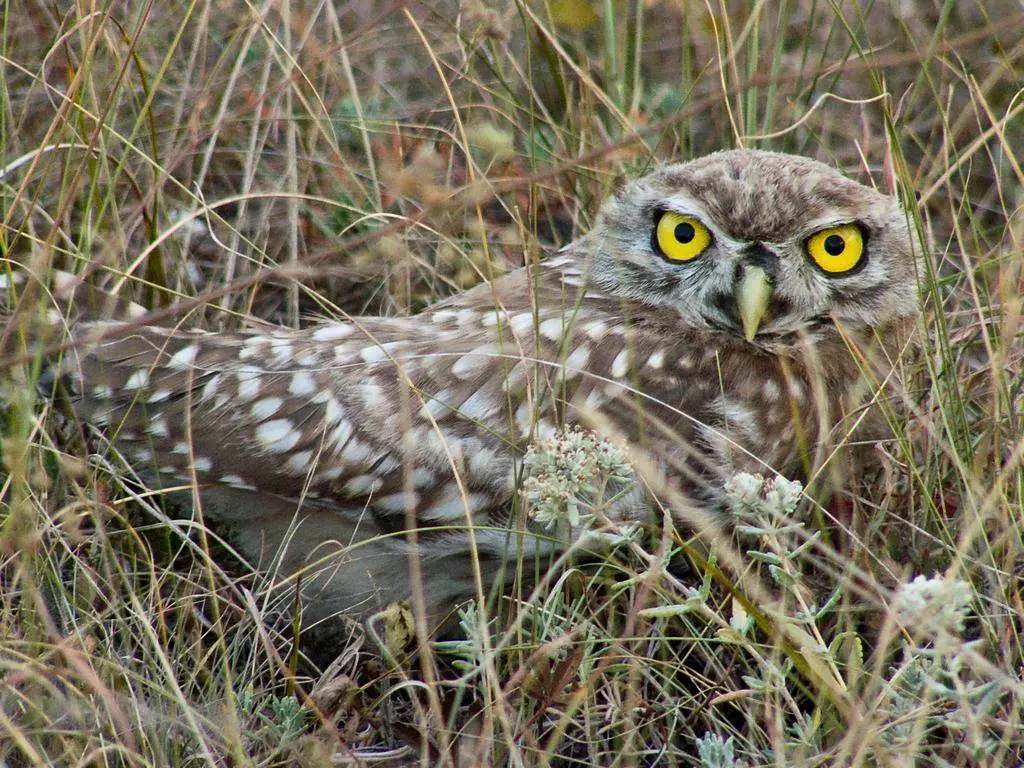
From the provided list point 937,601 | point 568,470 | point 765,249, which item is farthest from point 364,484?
point 937,601

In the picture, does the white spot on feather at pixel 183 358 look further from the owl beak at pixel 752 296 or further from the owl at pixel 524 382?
the owl beak at pixel 752 296

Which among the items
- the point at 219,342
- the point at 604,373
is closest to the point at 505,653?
the point at 604,373

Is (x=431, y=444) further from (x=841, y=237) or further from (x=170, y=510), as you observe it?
(x=841, y=237)

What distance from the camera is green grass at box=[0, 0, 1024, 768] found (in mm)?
1821

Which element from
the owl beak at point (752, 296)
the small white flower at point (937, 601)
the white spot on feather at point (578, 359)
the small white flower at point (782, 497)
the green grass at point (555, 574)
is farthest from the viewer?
the white spot on feather at point (578, 359)

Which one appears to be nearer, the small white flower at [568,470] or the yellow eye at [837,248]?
the small white flower at [568,470]

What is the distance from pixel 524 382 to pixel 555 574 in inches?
16.1

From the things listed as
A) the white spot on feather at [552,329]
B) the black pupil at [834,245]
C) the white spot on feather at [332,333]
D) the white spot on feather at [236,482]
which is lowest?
the white spot on feather at [236,482]

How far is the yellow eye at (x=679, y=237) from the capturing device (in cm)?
245

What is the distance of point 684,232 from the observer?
2.47 m

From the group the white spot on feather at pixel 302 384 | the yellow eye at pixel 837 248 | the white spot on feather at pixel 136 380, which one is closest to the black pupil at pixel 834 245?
the yellow eye at pixel 837 248

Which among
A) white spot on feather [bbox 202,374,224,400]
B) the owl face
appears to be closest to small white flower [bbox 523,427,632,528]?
the owl face

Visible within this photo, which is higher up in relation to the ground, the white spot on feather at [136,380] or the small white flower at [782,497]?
the small white flower at [782,497]

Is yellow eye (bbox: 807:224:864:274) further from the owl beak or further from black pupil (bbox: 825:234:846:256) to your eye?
the owl beak
